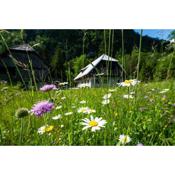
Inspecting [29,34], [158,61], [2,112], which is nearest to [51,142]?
[2,112]

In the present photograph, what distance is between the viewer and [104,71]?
6.83ft

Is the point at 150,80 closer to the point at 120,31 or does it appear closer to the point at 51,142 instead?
the point at 120,31

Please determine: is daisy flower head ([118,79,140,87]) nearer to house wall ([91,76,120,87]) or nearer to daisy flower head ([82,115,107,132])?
house wall ([91,76,120,87])

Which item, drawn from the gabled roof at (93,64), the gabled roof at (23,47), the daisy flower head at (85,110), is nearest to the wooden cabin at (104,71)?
the gabled roof at (93,64)

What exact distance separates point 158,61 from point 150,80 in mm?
122

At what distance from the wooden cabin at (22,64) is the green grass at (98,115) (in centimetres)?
8

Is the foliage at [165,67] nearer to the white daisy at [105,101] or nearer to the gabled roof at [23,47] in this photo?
the white daisy at [105,101]

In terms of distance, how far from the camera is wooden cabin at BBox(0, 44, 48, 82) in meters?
2.10

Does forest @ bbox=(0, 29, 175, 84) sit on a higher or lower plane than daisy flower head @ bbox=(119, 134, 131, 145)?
higher

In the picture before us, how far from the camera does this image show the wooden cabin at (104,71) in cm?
208

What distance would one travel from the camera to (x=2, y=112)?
202 cm

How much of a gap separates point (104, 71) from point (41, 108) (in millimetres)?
404

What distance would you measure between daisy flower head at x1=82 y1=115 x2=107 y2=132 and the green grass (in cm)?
2

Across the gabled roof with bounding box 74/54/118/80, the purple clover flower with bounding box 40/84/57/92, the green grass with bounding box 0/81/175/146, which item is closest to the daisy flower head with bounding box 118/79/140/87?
the green grass with bounding box 0/81/175/146
